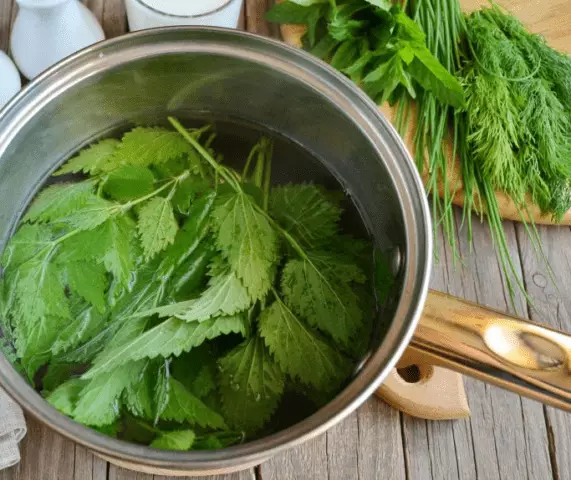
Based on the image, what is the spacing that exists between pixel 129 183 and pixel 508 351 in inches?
17.8

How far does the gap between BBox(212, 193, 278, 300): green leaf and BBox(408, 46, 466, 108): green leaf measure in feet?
1.02

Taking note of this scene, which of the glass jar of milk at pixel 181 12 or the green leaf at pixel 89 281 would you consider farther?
the glass jar of milk at pixel 181 12

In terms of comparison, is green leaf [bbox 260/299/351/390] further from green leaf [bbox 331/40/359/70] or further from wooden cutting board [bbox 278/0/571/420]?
green leaf [bbox 331/40/359/70]

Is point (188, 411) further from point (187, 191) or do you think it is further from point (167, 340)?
point (187, 191)

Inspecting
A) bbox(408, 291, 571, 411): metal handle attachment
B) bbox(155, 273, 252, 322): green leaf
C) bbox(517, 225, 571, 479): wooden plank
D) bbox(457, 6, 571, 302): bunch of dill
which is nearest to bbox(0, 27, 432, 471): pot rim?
bbox(408, 291, 571, 411): metal handle attachment

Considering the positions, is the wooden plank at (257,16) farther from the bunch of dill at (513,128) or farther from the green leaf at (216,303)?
the green leaf at (216,303)

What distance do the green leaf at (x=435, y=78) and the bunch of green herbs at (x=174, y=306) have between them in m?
0.27

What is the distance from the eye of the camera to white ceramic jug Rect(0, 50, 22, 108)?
3.10ft

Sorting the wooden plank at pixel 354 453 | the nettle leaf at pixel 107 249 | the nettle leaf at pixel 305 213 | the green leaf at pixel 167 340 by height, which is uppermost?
the nettle leaf at pixel 305 213

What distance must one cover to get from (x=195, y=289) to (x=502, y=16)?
642 mm

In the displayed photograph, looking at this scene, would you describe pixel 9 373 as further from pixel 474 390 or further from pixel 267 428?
pixel 474 390

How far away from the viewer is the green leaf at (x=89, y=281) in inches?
28.3

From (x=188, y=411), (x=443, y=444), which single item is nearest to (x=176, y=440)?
(x=188, y=411)

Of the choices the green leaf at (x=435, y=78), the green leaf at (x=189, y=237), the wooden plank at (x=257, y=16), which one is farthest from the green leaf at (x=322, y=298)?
the wooden plank at (x=257, y=16)
